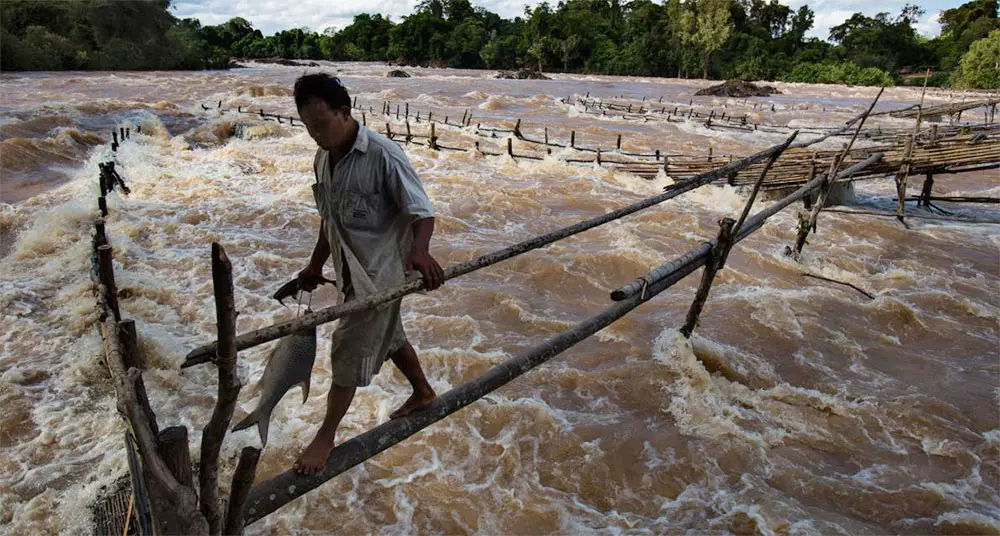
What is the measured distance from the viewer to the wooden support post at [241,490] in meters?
1.48

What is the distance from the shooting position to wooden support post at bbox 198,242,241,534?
4.24 ft

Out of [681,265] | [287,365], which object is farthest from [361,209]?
[681,265]

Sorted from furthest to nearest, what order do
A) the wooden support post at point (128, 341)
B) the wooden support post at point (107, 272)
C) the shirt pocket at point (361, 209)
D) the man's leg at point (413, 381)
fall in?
the wooden support post at point (107, 272)
the wooden support post at point (128, 341)
the man's leg at point (413, 381)
the shirt pocket at point (361, 209)

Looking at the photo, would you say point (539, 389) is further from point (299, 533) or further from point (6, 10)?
point (6, 10)

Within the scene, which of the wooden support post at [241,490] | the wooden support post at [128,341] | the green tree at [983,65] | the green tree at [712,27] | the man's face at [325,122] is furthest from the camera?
the green tree at [712,27]

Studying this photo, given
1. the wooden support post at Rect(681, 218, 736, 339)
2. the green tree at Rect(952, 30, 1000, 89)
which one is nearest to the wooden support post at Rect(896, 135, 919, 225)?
the wooden support post at Rect(681, 218, 736, 339)

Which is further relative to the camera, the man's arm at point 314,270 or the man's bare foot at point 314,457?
the man's arm at point 314,270

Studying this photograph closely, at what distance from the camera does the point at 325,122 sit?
1.76 metres

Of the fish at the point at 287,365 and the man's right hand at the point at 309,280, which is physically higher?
the man's right hand at the point at 309,280

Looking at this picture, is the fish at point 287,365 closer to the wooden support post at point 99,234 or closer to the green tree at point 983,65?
the wooden support post at point 99,234

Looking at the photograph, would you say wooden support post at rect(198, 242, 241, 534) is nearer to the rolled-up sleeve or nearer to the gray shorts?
the gray shorts

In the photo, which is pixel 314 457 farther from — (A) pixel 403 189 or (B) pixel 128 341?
(B) pixel 128 341

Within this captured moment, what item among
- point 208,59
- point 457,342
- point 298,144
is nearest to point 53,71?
point 208,59

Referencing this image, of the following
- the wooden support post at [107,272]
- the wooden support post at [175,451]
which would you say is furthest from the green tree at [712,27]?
the wooden support post at [175,451]
